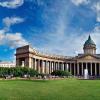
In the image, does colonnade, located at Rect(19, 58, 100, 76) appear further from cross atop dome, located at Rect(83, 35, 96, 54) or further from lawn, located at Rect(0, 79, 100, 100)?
lawn, located at Rect(0, 79, 100, 100)

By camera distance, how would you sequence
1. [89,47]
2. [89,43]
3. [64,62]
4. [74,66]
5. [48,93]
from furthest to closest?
[89,43] → [89,47] → [74,66] → [64,62] → [48,93]

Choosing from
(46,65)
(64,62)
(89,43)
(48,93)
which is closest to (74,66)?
(64,62)

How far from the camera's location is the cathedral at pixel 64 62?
131875 mm

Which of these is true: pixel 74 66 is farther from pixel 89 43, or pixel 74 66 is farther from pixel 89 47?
pixel 89 43

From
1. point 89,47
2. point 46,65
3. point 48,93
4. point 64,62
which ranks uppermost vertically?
point 89,47

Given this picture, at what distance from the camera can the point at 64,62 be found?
153375 mm

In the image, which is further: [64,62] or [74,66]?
[74,66]

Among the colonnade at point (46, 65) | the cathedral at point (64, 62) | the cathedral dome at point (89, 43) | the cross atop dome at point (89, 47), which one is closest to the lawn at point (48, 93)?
the cathedral at point (64, 62)

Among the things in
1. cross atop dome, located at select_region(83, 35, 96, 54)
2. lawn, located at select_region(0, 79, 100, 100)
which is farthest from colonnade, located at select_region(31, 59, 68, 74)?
lawn, located at select_region(0, 79, 100, 100)

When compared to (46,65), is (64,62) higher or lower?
higher

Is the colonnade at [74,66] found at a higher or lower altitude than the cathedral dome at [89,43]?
lower

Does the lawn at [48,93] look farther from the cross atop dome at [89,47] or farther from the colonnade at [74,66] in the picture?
the cross atop dome at [89,47]

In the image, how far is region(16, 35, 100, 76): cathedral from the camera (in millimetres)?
131875

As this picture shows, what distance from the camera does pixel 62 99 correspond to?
25578mm
